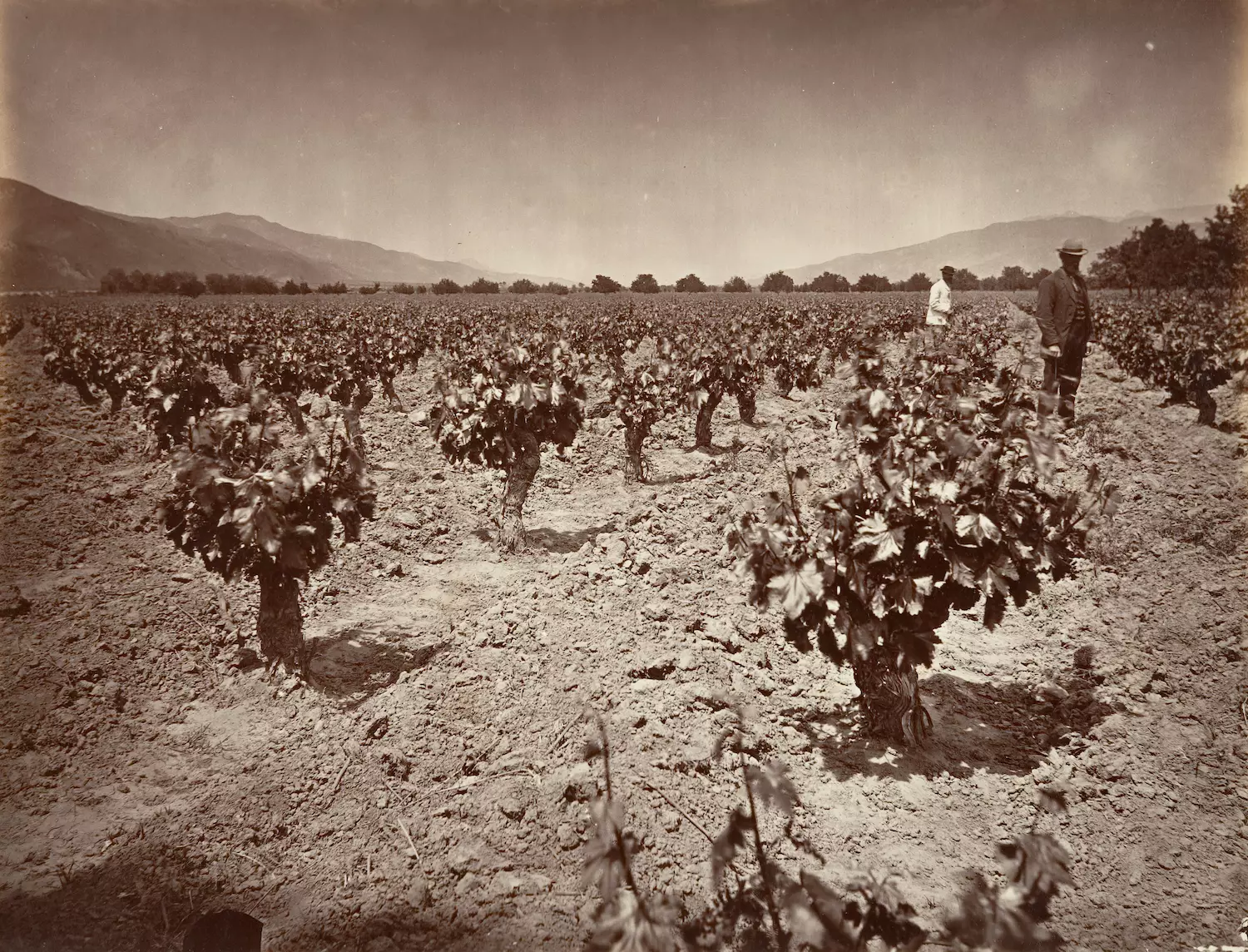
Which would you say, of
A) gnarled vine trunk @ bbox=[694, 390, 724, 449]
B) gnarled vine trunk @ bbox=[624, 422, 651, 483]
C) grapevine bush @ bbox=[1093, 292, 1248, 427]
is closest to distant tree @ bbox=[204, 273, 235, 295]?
gnarled vine trunk @ bbox=[694, 390, 724, 449]

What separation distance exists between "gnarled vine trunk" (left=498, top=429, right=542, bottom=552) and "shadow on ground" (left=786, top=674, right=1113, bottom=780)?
13.6ft

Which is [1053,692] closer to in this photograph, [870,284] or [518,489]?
[518,489]

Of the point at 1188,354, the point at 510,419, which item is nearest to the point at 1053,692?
the point at 510,419

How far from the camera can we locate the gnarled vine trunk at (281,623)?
5082mm

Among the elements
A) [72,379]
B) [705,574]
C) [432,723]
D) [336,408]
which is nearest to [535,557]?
[705,574]

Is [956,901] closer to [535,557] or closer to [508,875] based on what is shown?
[508,875]

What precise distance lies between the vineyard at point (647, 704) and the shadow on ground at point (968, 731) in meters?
0.02

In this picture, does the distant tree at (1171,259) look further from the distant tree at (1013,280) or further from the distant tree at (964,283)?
the distant tree at (1013,280)

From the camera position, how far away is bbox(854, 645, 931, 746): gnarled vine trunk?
4.02 metres

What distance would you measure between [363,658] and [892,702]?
442 centimetres

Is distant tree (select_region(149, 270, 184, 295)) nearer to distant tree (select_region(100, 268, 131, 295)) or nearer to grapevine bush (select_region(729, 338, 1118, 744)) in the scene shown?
distant tree (select_region(100, 268, 131, 295))

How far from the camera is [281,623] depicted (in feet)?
17.0

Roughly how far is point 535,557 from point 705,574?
2.29 metres

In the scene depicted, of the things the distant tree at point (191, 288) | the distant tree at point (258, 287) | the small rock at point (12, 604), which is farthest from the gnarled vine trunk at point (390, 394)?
the distant tree at point (258, 287)
